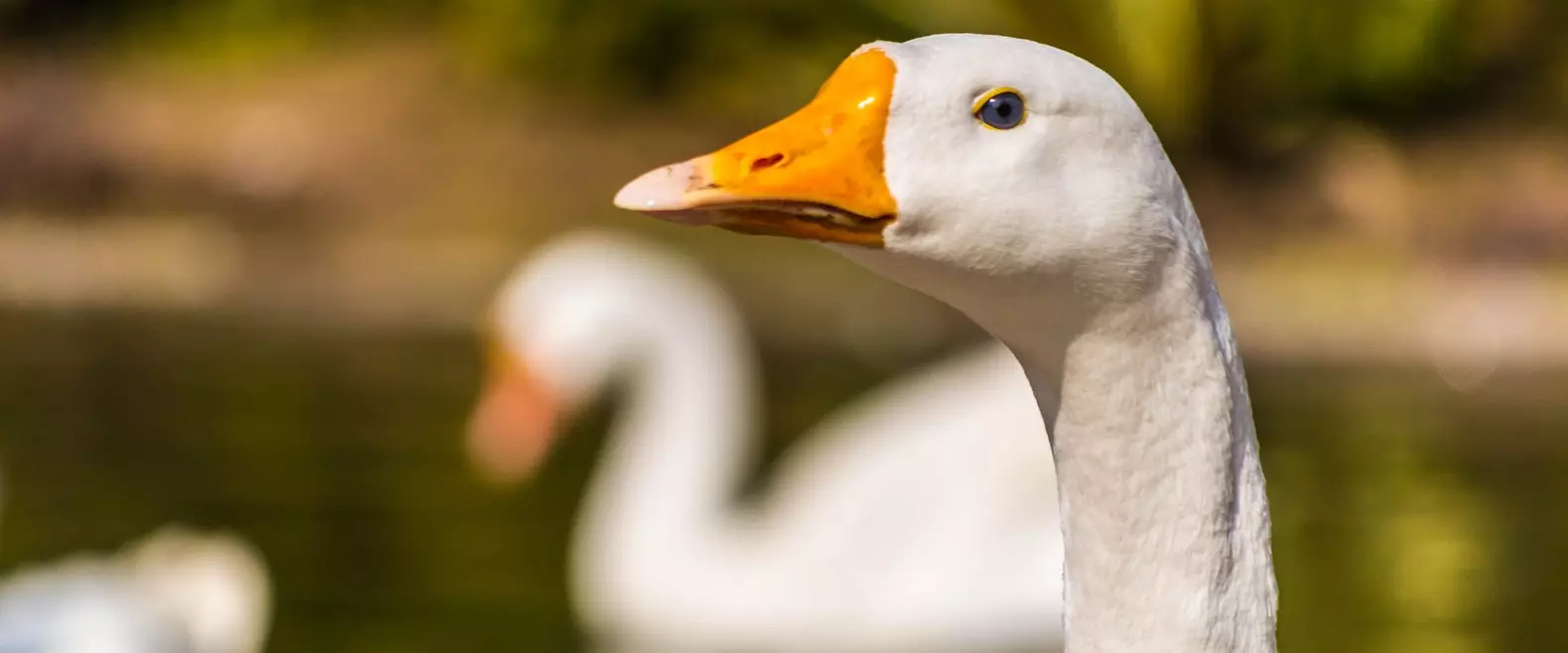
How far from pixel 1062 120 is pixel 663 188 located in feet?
1.14

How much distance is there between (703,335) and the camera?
22.3ft

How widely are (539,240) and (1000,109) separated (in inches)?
436

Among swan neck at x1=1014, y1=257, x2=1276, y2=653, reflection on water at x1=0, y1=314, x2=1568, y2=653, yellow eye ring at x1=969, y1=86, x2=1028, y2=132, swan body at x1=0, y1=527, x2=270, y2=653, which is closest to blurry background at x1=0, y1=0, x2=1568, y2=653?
reflection on water at x1=0, y1=314, x2=1568, y2=653

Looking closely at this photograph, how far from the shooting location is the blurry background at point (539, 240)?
21.8 ft

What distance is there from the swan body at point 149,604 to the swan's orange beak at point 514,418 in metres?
1.87

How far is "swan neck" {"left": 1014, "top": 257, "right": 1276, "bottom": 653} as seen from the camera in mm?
1835

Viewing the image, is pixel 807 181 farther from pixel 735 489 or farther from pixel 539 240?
pixel 539 240

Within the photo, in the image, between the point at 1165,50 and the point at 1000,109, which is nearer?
the point at 1000,109

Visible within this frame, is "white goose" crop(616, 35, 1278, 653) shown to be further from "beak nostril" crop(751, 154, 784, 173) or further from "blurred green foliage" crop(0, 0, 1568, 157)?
"blurred green foliage" crop(0, 0, 1568, 157)

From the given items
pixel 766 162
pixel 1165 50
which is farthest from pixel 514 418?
pixel 1165 50

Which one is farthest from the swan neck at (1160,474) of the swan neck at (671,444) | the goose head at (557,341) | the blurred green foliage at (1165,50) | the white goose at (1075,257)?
the blurred green foliage at (1165,50)

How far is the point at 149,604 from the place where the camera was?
14.9 ft

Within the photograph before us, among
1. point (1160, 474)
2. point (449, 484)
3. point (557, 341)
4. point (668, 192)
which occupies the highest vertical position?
point (668, 192)

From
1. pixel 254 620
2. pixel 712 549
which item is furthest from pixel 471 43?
pixel 254 620
